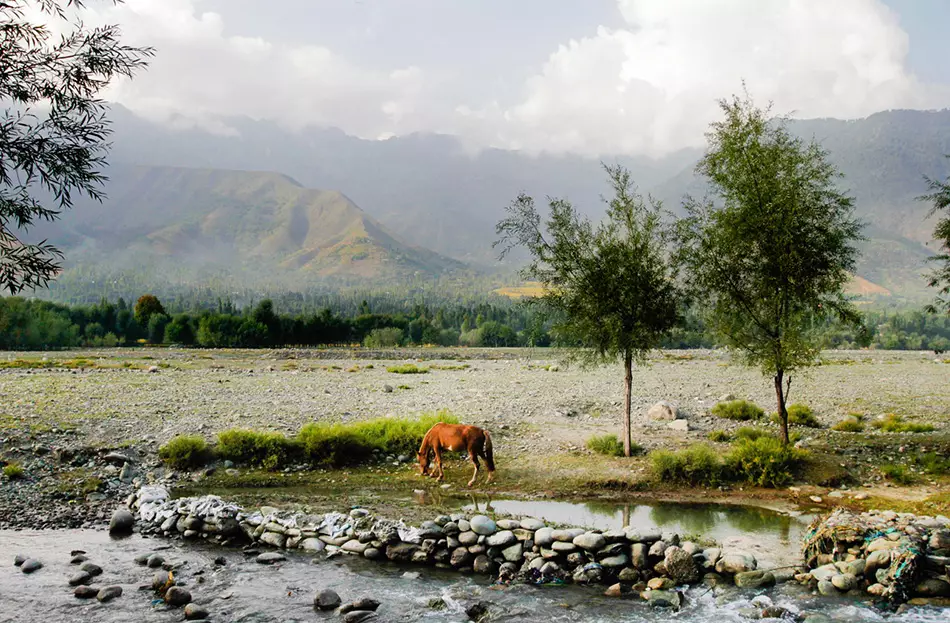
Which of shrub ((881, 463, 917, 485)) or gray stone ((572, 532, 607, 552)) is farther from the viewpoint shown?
shrub ((881, 463, 917, 485))

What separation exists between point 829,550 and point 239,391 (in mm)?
37282

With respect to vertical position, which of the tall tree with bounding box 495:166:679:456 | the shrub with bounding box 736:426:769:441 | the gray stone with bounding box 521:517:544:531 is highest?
the tall tree with bounding box 495:166:679:456

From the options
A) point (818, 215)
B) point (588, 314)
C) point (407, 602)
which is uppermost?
point (818, 215)

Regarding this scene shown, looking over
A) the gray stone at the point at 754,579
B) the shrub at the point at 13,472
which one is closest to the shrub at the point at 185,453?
the shrub at the point at 13,472

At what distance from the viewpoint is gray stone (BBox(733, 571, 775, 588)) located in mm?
12656

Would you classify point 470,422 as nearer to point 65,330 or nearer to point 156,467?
point 156,467

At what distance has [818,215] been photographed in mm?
21219

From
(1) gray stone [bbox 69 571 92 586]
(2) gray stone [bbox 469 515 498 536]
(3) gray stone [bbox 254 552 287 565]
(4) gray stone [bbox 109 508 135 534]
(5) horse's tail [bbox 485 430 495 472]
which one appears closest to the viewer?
(1) gray stone [bbox 69 571 92 586]

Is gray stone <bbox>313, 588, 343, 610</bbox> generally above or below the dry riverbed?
below

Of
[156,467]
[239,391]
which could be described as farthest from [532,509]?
[239,391]

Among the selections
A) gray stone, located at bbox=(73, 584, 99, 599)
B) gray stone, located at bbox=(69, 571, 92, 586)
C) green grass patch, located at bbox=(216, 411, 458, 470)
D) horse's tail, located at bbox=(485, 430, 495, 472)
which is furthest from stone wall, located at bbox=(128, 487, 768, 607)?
green grass patch, located at bbox=(216, 411, 458, 470)

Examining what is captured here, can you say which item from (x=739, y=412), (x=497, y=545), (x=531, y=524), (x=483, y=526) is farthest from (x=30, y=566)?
(x=739, y=412)

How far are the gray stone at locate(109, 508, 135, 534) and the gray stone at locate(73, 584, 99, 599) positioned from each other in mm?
3805

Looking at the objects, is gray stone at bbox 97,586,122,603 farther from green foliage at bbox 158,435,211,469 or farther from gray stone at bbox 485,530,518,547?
green foliage at bbox 158,435,211,469
